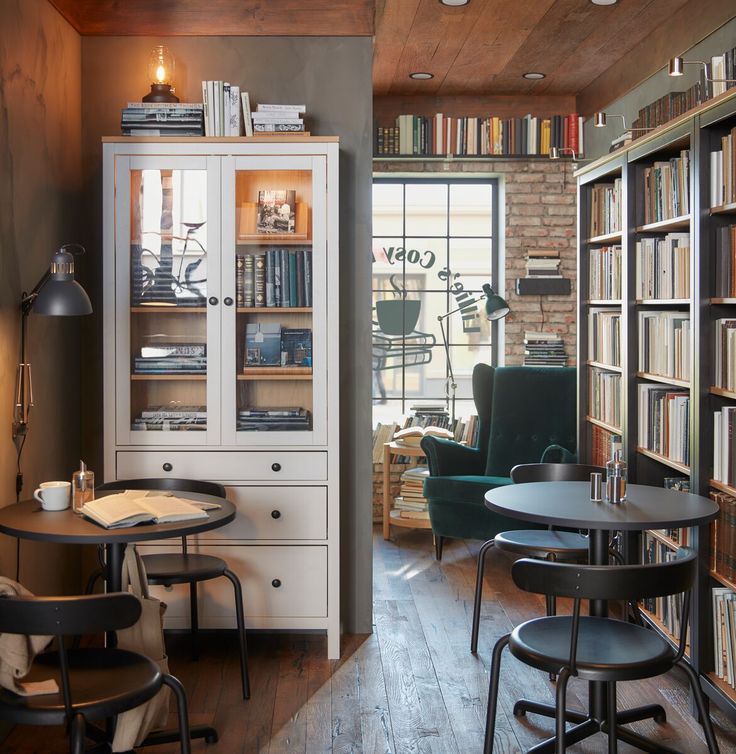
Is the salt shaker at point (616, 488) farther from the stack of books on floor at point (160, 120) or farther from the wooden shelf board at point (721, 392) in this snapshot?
the stack of books on floor at point (160, 120)

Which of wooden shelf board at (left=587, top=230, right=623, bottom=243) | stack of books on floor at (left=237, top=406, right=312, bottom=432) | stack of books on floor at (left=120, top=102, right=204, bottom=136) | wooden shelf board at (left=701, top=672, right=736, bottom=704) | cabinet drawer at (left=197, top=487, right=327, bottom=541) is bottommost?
wooden shelf board at (left=701, top=672, right=736, bottom=704)

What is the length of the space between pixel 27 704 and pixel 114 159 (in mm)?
2264

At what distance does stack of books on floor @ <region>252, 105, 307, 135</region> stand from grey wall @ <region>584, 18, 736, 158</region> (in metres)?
1.96

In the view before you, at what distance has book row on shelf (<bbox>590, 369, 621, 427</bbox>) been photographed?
15.2ft

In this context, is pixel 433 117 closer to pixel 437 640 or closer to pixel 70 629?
pixel 437 640

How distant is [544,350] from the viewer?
20.8 ft

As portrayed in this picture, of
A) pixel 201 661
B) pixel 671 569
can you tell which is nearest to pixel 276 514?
pixel 201 661

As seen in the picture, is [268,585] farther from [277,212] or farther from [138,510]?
[277,212]

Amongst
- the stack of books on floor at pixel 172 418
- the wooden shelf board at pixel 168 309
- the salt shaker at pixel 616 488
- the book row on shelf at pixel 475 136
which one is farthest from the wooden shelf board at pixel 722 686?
the book row on shelf at pixel 475 136

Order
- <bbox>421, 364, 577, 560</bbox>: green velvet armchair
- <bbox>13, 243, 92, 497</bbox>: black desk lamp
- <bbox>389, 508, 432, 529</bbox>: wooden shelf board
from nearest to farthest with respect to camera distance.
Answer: <bbox>13, 243, 92, 497</bbox>: black desk lamp
<bbox>421, 364, 577, 560</bbox>: green velvet armchair
<bbox>389, 508, 432, 529</bbox>: wooden shelf board

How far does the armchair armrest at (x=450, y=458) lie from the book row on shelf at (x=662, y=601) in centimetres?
158

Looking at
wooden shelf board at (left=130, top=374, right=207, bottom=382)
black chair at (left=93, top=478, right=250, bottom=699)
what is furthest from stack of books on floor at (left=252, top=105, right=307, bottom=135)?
black chair at (left=93, top=478, right=250, bottom=699)

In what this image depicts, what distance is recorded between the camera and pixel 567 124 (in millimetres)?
6285

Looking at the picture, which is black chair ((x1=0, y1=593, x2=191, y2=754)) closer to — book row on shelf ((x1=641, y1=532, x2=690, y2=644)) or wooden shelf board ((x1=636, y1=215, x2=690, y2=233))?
book row on shelf ((x1=641, y1=532, x2=690, y2=644))
